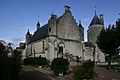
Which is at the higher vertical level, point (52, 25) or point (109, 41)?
point (52, 25)

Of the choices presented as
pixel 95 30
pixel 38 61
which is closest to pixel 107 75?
pixel 38 61

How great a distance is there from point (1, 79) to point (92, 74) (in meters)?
14.7

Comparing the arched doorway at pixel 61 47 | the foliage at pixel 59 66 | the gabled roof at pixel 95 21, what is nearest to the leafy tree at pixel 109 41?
the arched doorway at pixel 61 47

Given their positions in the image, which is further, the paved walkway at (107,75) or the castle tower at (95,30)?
the castle tower at (95,30)


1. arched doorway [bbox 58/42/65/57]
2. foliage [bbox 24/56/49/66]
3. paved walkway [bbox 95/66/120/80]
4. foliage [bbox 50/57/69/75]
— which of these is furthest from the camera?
arched doorway [bbox 58/42/65/57]

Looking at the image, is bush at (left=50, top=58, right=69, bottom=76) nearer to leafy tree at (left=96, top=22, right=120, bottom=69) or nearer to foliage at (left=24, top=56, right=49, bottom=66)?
foliage at (left=24, top=56, right=49, bottom=66)

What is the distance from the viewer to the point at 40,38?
183 ft

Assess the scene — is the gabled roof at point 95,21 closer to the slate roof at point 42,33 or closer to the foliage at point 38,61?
the slate roof at point 42,33

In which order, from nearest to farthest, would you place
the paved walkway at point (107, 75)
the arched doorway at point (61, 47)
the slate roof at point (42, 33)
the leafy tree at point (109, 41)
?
the paved walkway at point (107, 75) → the leafy tree at point (109, 41) → the arched doorway at point (61, 47) → the slate roof at point (42, 33)

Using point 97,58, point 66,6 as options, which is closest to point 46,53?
point 66,6

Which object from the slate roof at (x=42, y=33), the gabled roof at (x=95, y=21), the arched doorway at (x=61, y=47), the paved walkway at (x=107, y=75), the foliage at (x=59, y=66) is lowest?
the paved walkway at (x=107, y=75)

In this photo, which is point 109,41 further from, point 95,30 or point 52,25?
point 95,30

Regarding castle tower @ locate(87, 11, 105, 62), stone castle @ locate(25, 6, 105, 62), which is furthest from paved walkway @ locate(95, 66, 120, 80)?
castle tower @ locate(87, 11, 105, 62)

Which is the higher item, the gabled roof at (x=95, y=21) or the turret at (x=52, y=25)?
the gabled roof at (x=95, y=21)
